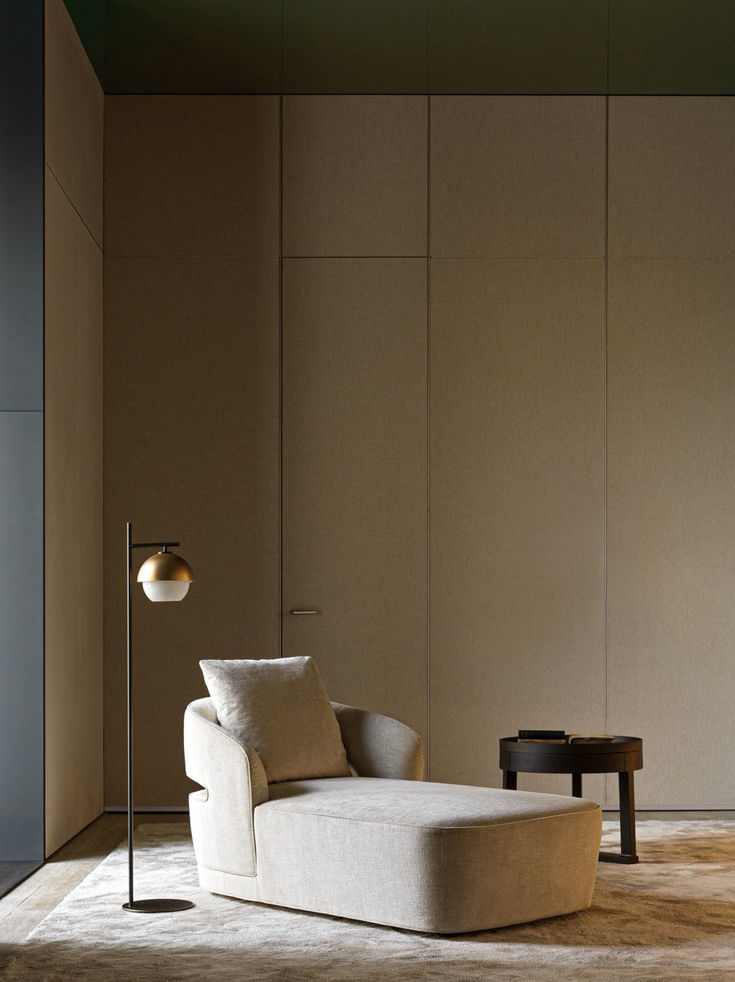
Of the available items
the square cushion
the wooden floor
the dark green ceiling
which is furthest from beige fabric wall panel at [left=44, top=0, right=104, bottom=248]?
the wooden floor

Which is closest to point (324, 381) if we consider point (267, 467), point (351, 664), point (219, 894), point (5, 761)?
point (267, 467)

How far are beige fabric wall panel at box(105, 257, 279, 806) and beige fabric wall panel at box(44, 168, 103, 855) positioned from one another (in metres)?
0.10

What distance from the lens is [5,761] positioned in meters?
4.99

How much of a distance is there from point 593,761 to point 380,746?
86 cm

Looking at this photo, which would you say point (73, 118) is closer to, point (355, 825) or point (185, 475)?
point (185, 475)

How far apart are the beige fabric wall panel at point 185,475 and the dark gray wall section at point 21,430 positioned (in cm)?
132

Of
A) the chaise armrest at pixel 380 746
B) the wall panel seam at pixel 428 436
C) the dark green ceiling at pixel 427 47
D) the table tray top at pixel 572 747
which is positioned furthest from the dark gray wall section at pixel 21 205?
the table tray top at pixel 572 747

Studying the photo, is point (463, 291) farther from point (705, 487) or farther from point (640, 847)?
point (640, 847)

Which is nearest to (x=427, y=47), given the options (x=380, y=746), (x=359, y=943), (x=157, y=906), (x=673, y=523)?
A: (x=673, y=523)

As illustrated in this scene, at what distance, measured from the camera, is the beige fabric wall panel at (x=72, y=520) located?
521 cm

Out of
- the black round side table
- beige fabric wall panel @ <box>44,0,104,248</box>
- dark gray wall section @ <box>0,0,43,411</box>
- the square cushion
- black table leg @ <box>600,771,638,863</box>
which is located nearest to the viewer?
the square cushion

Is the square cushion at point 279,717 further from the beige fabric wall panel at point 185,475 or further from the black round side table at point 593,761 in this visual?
the beige fabric wall panel at point 185,475

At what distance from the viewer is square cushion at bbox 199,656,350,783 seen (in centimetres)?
441

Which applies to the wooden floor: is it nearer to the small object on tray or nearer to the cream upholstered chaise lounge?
the cream upholstered chaise lounge
